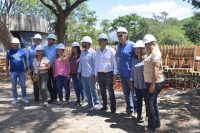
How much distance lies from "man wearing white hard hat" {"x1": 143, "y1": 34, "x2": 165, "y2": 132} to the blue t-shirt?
427 centimetres

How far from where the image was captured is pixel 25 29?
2581 cm

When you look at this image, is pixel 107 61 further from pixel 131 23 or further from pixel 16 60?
pixel 131 23

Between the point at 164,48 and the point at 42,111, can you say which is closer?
the point at 42,111

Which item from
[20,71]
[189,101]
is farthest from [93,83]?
[189,101]

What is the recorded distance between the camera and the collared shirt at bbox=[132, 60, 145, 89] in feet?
27.9

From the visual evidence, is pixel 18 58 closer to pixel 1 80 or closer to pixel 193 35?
pixel 1 80

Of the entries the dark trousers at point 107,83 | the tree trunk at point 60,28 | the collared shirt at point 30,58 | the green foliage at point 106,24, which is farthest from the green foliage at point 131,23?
the dark trousers at point 107,83

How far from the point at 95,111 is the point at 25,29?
55.1ft

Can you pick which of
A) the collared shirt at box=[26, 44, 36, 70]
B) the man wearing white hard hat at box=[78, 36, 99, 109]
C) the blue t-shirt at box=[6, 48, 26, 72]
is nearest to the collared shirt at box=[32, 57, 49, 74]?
the collared shirt at box=[26, 44, 36, 70]

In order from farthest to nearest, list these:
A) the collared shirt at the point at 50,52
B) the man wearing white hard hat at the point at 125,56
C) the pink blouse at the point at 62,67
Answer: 1. the collared shirt at the point at 50,52
2. the pink blouse at the point at 62,67
3. the man wearing white hard hat at the point at 125,56

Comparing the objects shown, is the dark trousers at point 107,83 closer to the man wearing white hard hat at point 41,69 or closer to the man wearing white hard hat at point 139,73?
the man wearing white hard hat at point 139,73

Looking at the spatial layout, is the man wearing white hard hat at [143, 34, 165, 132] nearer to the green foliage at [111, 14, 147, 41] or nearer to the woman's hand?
the woman's hand

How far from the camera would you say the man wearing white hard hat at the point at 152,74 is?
25.6ft

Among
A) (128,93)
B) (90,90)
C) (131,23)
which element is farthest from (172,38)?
(128,93)
